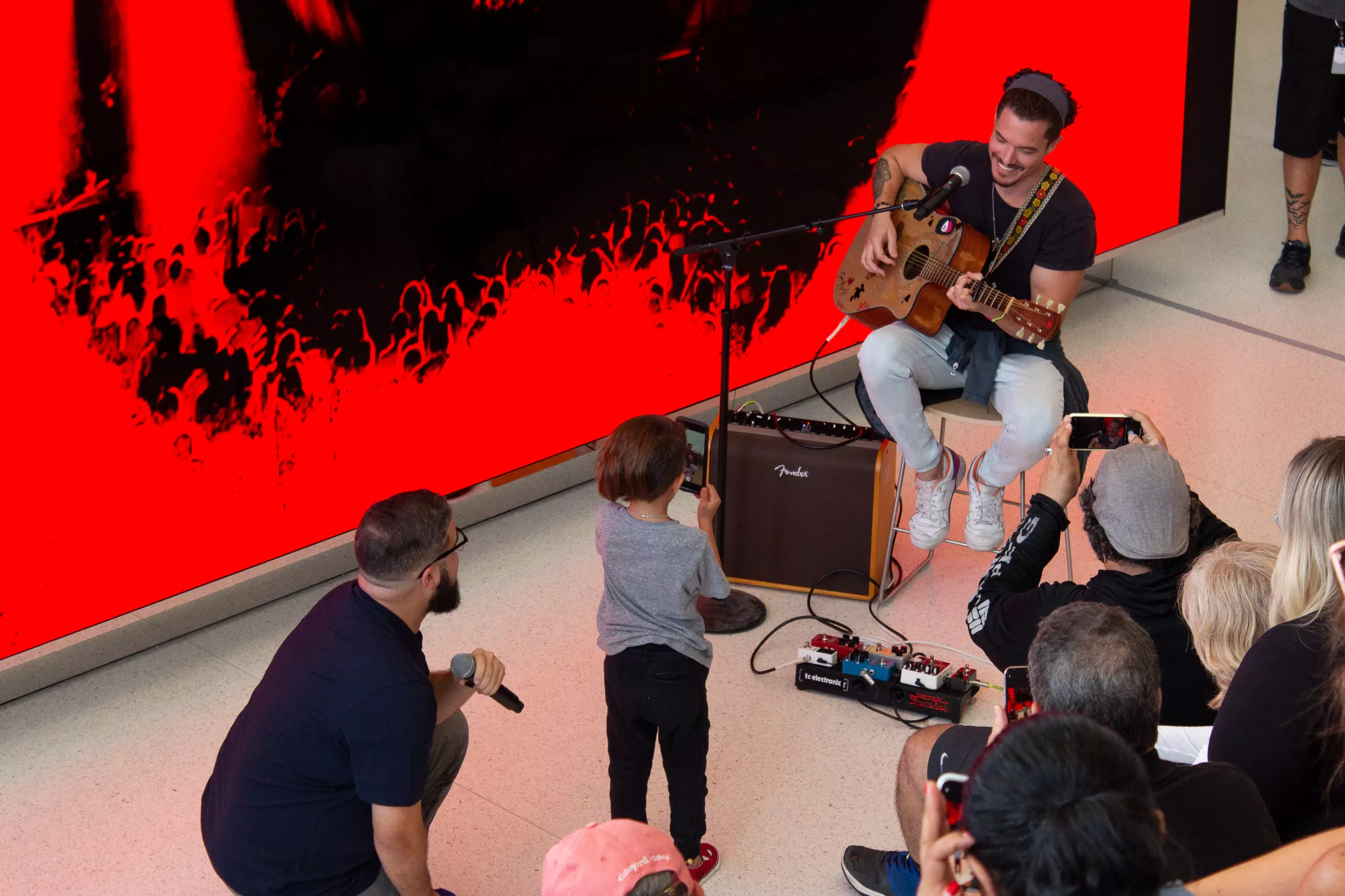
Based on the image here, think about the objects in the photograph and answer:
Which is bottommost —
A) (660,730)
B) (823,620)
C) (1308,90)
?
(823,620)

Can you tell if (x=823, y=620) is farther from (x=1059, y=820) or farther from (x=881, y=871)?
(x=1059, y=820)

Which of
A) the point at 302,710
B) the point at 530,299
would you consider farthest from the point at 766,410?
the point at 302,710

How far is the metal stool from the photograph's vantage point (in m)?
3.62

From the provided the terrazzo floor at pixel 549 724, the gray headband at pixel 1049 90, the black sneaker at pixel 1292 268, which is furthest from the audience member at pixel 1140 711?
the black sneaker at pixel 1292 268

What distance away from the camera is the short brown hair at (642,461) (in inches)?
102

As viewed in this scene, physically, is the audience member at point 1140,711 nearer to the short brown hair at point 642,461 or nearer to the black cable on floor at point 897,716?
the short brown hair at point 642,461

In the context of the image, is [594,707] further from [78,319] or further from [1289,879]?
[1289,879]

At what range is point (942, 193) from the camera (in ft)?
10.9

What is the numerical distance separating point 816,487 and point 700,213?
0.97 meters

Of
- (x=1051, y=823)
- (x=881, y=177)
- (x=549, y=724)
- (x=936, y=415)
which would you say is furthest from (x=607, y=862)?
(x=881, y=177)

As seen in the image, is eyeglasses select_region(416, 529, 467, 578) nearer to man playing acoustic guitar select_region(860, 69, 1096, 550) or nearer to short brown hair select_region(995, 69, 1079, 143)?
man playing acoustic guitar select_region(860, 69, 1096, 550)

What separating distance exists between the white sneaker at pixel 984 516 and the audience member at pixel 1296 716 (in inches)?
58.2

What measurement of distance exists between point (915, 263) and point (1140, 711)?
192 centimetres

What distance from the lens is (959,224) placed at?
139 inches
